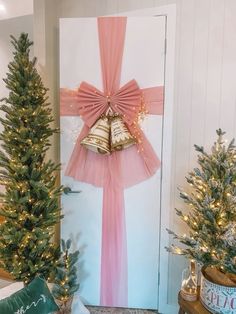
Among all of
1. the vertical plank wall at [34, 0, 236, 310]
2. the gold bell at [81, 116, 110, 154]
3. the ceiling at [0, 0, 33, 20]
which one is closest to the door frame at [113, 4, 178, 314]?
the vertical plank wall at [34, 0, 236, 310]

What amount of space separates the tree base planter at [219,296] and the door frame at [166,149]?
595mm

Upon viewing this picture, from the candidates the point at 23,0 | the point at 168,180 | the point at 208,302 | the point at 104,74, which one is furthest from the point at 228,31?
the point at 23,0

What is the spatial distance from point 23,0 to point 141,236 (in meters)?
2.39

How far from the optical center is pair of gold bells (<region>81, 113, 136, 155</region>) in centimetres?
219

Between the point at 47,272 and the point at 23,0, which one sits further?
the point at 23,0

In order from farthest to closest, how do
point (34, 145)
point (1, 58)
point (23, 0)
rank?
1. point (1, 58)
2. point (23, 0)
3. point (34, 145)

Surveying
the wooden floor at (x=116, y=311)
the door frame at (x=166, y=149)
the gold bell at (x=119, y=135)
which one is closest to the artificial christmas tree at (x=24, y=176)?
the gold bell at (x=119, y=135)

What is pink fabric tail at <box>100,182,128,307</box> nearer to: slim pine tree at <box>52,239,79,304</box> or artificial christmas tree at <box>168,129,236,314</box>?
slim pine tree at <box>52,239,79,304</box>

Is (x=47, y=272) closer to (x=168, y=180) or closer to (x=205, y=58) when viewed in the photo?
(x=168, y=180)

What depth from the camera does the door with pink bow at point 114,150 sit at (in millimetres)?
2193

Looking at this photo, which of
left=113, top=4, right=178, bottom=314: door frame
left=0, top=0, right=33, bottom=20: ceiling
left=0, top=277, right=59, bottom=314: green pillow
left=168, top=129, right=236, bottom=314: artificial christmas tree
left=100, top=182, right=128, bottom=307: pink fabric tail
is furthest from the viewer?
left=0, top=0, right=33, bottom=20: ceiling

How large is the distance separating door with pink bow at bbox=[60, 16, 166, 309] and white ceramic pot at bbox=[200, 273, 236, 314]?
662 millimetres

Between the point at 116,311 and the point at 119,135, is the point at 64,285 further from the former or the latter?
the point at 119,135

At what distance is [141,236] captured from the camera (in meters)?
2.33
